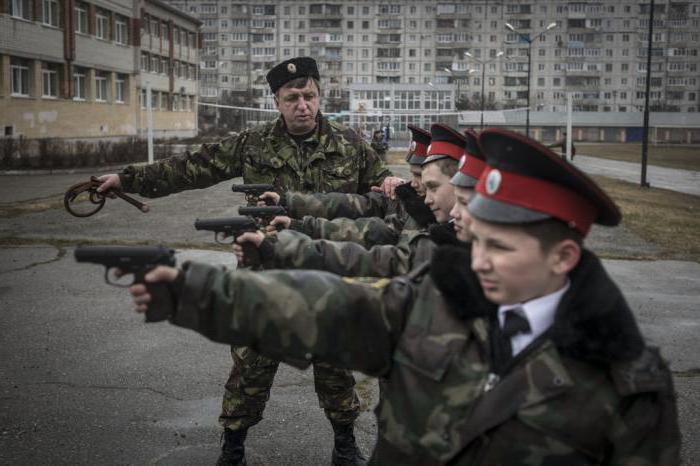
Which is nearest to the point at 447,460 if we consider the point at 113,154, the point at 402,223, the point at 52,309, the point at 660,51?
the point at 402,223

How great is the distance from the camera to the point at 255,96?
93938mm

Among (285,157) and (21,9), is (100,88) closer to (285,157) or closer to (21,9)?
(21,9)

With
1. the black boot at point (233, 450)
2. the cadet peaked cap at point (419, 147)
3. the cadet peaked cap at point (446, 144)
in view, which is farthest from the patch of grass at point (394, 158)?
the cadet peaked cap at point (446, 144)

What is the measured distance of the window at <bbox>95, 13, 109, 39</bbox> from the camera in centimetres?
3991

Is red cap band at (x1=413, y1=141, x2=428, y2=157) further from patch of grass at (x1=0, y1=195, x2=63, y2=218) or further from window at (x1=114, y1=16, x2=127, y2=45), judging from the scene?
window at (x1=114, y1=16, x2=127, y2=45)

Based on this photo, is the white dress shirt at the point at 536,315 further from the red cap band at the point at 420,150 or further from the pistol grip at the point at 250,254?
the red cap band at the point at 420,150

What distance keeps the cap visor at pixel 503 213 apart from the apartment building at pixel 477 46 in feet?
294

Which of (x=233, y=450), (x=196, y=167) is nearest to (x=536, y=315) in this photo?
(x=233, y=450)

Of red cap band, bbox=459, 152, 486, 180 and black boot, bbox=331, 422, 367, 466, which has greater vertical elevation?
red cap band, bbox=459, 152, 486, 180

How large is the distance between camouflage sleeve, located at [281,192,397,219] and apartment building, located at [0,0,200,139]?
1169 inches

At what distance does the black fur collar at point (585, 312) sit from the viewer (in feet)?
5.65

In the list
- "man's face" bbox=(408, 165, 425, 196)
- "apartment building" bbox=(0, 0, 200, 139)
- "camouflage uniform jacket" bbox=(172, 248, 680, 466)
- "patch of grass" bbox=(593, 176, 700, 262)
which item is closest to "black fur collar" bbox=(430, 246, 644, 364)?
"camouflage uniform jacket" bbox=(172, 248, 680, 466)

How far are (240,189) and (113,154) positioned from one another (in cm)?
2479

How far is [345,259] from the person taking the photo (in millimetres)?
2926
